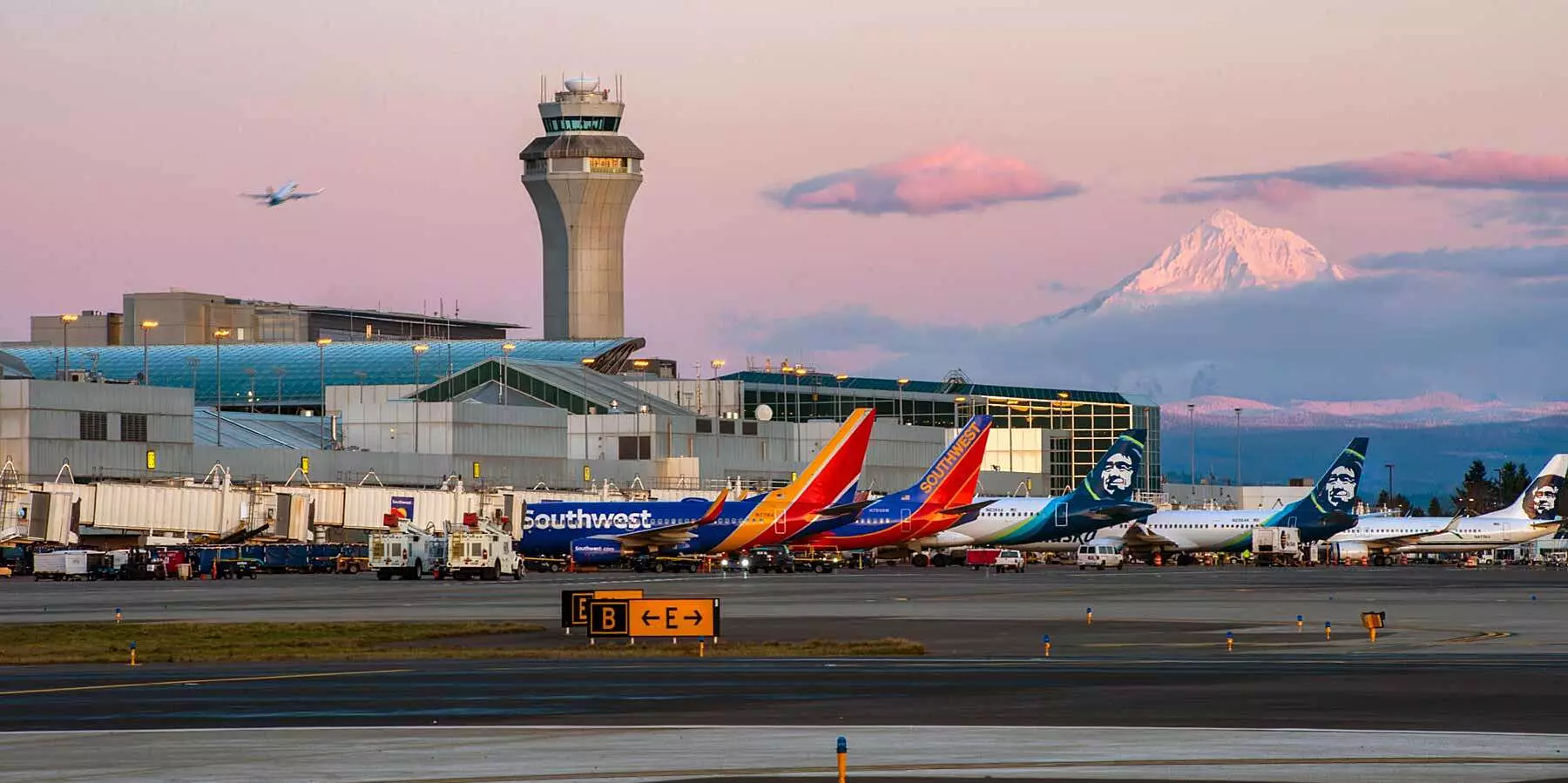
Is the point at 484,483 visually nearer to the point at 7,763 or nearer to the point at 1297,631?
the point at 1297,631

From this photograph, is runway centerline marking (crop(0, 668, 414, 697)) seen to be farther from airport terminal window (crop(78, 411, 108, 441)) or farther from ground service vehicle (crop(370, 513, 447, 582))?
airport terminal window (crop(78, 411, 108, 441))

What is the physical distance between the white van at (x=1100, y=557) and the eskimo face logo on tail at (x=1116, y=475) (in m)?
5.60

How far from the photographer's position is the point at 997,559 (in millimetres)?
126500

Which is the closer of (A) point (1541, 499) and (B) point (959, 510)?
(B) point (959, 510)

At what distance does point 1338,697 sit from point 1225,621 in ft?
77.7

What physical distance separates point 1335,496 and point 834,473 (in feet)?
179

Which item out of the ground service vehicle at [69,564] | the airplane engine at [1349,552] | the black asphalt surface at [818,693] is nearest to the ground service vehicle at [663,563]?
the ground service vehicle at [69,564]

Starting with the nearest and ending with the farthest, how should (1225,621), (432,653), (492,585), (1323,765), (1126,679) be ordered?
1. (1323,765)
2. (1126,679)
3. (432,653)
4. (1225,621)
5. (492,585)

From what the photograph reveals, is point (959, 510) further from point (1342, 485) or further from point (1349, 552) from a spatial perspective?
point (1349, 552)

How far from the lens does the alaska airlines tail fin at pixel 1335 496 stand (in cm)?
14825

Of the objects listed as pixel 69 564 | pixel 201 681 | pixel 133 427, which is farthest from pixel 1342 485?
pixel 201 681

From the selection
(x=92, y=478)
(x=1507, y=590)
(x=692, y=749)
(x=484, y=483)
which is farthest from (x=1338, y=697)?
(x=484, y=483)

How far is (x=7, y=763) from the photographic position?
23281mm

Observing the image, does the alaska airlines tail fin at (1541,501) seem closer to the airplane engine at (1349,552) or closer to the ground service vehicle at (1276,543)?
the airplane engine at (1349,552)
